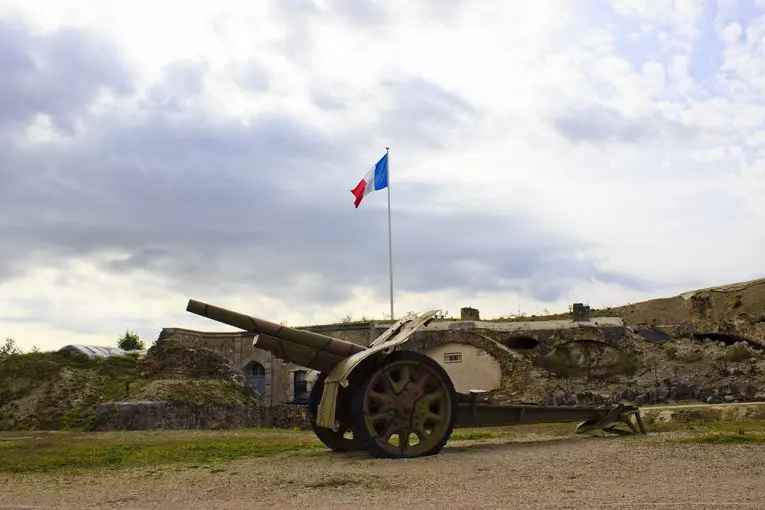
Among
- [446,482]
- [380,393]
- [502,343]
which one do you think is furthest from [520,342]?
[446,482]

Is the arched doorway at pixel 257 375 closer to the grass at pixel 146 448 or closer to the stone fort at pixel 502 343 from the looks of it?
the stone fort at pixel 502 343

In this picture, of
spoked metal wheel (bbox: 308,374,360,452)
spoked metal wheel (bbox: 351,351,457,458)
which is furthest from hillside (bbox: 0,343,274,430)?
spoked metal wheel (bbox: 351,351,457,458)

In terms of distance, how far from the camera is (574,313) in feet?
73.8

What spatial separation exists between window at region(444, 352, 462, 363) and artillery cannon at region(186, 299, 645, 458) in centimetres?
1149

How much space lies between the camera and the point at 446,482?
→ 22.2 ft

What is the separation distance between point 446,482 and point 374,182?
1763cm

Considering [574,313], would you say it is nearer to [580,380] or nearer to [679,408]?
[580,380]

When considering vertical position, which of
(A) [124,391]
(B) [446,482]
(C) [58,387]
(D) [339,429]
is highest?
(C) [58,387]

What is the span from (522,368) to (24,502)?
15963mm

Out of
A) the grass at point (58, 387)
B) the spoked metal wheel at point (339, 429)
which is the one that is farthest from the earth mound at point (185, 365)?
the spoked metal wheel at point (339, 429)

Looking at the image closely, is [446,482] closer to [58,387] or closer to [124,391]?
[124,391]

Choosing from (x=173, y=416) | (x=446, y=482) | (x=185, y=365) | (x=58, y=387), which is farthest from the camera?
(x=185, y=365)

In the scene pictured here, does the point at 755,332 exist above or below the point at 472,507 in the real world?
above

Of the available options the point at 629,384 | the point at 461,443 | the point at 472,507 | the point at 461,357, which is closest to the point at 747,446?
the point at 461,443
